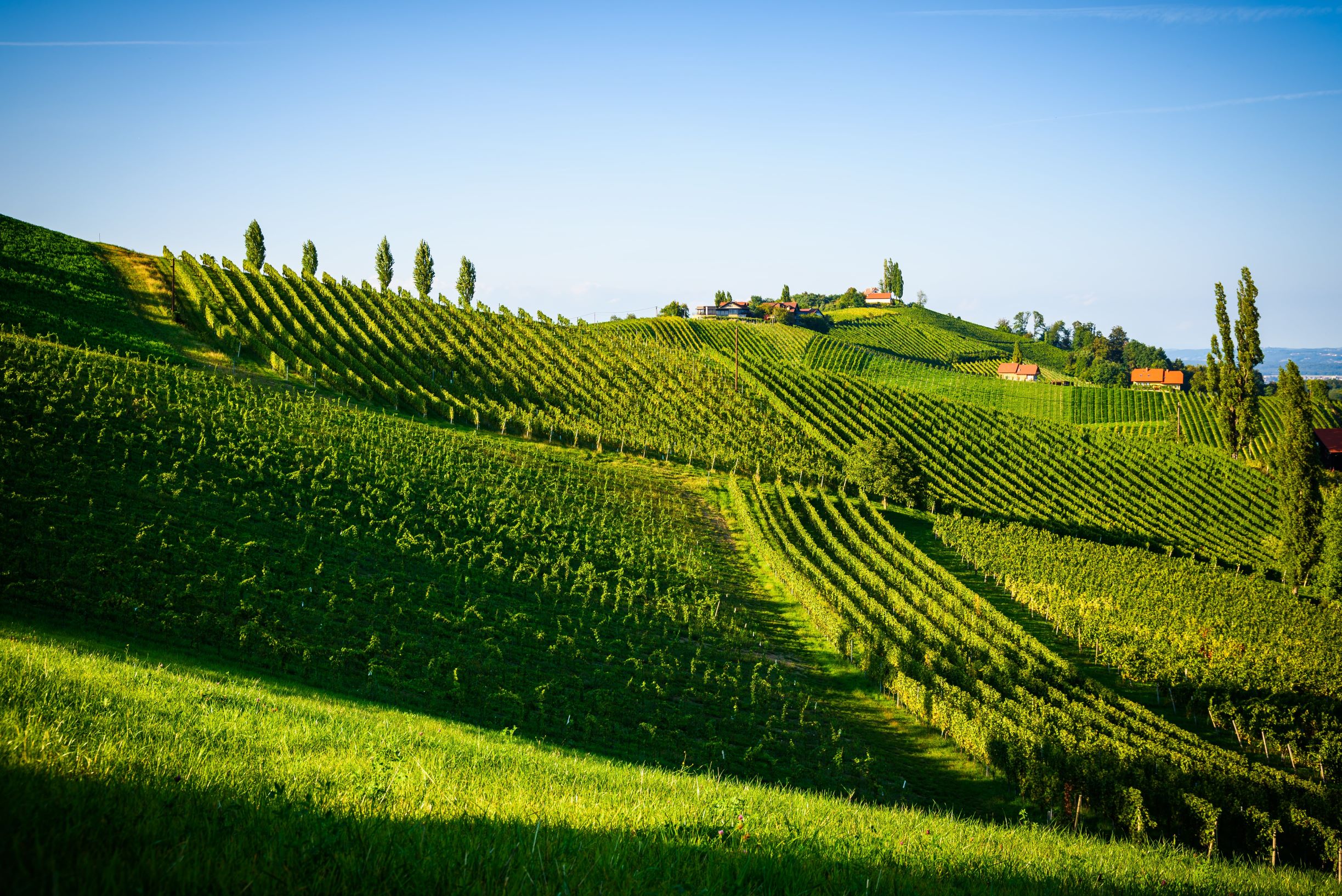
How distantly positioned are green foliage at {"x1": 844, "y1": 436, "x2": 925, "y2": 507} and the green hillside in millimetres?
2104

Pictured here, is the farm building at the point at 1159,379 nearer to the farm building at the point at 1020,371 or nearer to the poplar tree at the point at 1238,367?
the farm building at the point at 1020,371

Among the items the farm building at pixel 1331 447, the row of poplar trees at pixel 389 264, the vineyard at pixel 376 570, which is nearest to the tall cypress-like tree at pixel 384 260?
the row of poplar trees at pixel 389 264

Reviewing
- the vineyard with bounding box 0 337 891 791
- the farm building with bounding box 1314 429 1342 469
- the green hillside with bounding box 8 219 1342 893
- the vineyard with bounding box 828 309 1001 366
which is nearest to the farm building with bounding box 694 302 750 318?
the vineyard with bounding box 828 309 1001 366

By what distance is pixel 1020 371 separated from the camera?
147250mm

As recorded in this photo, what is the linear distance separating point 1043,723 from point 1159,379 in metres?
151

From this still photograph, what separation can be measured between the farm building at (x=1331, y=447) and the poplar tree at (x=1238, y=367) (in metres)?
12.4

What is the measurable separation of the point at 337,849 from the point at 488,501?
4237cm

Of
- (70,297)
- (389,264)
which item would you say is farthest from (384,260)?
(70,297)

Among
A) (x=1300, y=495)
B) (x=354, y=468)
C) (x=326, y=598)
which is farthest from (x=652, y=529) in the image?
(x=1300, y=495)

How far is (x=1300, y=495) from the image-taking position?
54562mm

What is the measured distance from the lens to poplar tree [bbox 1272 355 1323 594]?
54.4 metres

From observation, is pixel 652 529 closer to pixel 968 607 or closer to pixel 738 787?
pixel 968 607

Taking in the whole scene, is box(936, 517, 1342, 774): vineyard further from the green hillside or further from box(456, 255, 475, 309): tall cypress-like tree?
box(456, 255, 475, 309): tall cypress-like tree

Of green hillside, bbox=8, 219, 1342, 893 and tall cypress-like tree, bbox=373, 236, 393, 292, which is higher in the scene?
tall cypress-like tree, bbox=373, 236, 393, 292
